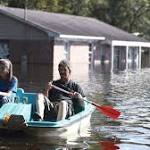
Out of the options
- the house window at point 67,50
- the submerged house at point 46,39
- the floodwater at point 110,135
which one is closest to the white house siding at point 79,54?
the submerged house at point 46,39

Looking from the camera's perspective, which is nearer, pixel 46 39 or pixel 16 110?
pixel 16 110

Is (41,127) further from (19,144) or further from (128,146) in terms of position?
(128,146)

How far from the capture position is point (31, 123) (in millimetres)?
11422

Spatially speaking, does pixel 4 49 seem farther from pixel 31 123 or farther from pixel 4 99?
pixel 31 123

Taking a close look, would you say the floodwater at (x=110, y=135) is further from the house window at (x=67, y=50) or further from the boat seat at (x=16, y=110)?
the house window at (x=67, y=50)

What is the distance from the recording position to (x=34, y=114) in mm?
12273

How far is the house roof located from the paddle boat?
26.6 m

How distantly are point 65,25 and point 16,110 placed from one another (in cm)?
3351

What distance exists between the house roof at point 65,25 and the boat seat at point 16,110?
1059 inches

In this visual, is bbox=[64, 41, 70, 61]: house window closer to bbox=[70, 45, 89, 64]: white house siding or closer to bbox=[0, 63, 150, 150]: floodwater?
bbox=[70, 45, 89, 64]: white house siding

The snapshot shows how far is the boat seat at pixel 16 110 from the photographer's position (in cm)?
1173

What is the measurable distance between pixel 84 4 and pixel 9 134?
184 feet

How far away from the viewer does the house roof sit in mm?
41188

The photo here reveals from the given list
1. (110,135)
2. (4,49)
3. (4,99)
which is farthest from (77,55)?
(4,99)
